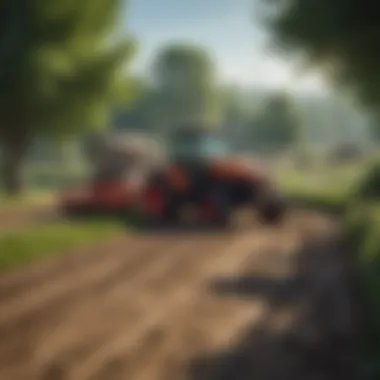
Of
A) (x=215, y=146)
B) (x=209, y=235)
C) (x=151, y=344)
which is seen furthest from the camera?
(x=215, y=146)

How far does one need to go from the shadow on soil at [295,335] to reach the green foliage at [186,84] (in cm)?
5673

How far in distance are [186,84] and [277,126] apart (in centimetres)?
1559

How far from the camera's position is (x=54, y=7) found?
22797 mm

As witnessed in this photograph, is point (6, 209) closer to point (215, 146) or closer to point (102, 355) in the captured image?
point (215, 146)

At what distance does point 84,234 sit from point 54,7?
11043 millimetres

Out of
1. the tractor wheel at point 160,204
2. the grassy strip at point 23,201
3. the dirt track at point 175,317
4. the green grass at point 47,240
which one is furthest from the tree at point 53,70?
the dirt track at point 175,317

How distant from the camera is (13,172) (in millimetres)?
30078

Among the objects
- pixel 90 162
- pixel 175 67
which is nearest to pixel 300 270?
pixel 90 162

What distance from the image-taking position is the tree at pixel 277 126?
61.5 meters

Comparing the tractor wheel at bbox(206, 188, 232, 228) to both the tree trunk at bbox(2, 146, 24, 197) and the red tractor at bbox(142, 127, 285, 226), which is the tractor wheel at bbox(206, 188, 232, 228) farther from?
the tree trunk at bbox(2, 146, 24, 197)

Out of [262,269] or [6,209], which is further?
[6,209]

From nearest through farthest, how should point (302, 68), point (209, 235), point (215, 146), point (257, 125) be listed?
point (209, 235) < point (215, 146) < point (302, 68) < point (257, 125)

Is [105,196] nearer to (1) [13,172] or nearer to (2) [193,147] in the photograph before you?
(2) [193,147]

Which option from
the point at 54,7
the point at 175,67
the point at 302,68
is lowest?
the point at 302,68
